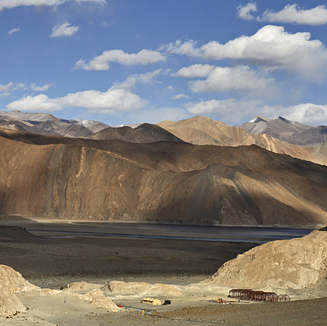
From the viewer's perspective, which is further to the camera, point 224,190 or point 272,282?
point 224,190

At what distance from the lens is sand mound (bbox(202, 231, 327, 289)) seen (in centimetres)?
2694

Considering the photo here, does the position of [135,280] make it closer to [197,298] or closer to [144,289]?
[144,289]

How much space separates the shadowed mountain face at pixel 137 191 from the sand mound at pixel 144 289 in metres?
72.8

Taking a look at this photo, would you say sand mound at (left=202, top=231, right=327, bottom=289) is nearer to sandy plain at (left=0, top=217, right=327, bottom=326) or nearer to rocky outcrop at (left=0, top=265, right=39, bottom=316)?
sandy plain at (left=0, top=217, right=327, bottom=326)

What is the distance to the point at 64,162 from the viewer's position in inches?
4717

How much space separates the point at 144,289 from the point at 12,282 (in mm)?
6583

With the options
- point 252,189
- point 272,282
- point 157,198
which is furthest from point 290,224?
point 272,282

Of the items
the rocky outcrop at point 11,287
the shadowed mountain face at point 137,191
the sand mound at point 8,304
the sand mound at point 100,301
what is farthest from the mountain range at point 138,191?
the sand mound at point 8,304

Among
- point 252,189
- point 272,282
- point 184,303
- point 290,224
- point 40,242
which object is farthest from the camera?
point 252,189

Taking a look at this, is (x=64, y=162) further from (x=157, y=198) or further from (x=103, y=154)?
(x=157, y=198)

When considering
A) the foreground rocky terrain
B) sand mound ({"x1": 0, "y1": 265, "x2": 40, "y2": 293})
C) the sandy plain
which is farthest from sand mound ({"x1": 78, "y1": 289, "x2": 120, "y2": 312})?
sand mound ({"x1": 0, "y1": 265, "x2": 40, "y2": 293})

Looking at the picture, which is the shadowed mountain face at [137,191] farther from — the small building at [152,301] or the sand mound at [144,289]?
the small building at [152,301]

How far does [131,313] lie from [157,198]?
3512 inches

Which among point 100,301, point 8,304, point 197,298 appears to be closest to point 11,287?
point 100,301
